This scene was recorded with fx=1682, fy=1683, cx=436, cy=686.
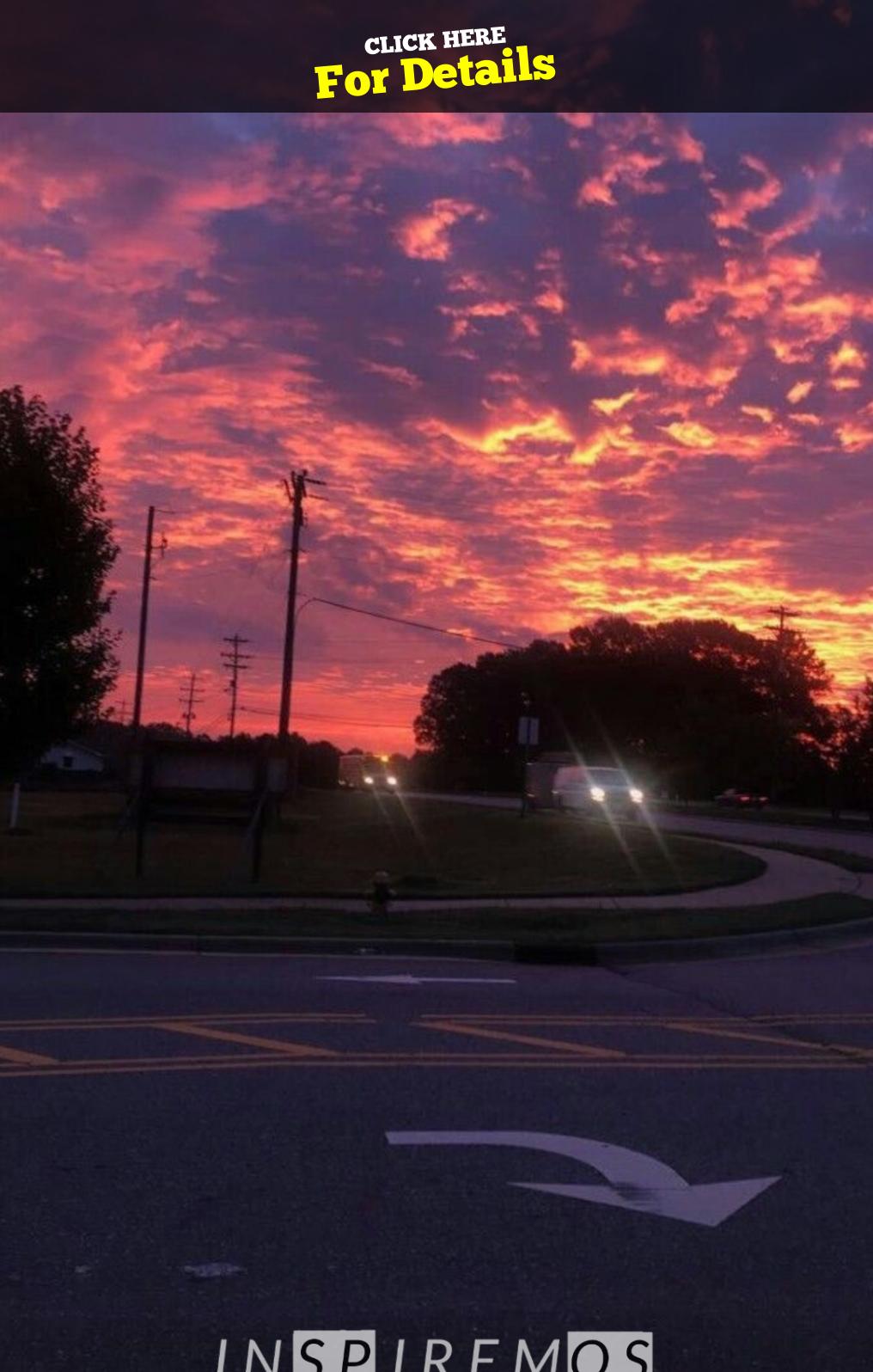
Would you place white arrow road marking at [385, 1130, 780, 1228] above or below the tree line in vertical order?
below

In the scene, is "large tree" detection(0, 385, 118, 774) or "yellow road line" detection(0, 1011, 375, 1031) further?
"large tree" detection(0, 385, 118, 774)

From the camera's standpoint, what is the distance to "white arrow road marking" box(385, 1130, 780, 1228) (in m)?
6.99

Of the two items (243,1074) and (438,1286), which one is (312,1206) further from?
(243,1074)

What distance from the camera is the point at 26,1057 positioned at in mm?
9930

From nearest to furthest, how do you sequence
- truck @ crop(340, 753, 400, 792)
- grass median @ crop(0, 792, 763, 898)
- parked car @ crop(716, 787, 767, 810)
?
grass median @ crop(0, 792, 763, 898) < parked car @ crop(716, 787, 767, 810) < truck @ crop(340, 753, 400, 792)

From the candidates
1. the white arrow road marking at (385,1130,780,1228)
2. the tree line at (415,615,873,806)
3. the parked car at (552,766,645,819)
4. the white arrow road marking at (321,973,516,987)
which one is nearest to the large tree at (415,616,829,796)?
the tree line at (415,615,873,806)

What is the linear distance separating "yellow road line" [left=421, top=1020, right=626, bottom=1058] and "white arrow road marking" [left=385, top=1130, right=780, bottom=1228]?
2.50 meters

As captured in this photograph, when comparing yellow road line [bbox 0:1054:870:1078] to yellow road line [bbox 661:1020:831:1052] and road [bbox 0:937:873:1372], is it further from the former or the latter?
yellow road line [bbox 661:1020:831:1052]

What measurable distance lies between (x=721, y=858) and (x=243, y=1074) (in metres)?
21.4

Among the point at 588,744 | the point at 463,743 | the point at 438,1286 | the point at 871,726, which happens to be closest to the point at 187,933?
the point at 438,1286

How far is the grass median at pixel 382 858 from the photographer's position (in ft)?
83.3

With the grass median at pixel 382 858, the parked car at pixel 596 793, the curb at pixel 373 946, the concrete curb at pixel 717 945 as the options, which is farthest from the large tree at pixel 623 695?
the curb at pixel 373 946

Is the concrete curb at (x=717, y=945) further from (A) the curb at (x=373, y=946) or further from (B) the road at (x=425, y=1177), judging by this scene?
(B) the road at (x=425, y=1177)

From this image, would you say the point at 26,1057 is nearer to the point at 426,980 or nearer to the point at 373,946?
the point at 426,980
